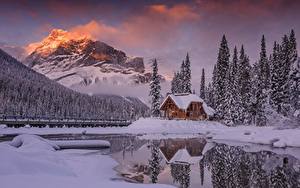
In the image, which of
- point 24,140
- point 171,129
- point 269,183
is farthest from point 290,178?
point 171,129

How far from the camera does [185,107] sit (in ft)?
265

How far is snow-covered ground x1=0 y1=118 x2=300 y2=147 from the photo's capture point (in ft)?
147

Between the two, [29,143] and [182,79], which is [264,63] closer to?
[182,79]

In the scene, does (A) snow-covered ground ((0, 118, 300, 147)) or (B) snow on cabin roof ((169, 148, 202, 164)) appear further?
(A) snow-covered ground ((0, 118, 300, 147))

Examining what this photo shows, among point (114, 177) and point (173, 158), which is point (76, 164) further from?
point (173, 158)

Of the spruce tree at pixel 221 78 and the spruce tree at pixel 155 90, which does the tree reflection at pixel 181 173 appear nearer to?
the spruce tree at pixel 221 78

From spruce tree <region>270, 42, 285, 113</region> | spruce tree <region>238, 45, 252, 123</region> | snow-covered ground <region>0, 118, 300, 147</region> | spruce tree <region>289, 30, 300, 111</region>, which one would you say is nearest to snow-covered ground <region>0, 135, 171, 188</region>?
snow-covered ground <region>0, 118, 300, 147</region>

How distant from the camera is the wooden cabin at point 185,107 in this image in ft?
268

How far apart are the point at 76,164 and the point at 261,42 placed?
278 feet

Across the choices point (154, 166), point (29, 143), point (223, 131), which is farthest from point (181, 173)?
point (223, 131)

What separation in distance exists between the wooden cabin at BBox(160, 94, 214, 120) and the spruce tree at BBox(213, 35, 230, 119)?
3.41 metres

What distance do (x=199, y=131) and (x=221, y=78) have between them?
2282cm

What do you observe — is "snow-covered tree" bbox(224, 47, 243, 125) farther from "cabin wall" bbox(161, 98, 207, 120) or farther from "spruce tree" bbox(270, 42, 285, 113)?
"spruce tree" bbox(270, 42, 285, 113)

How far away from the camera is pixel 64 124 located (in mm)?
68250
